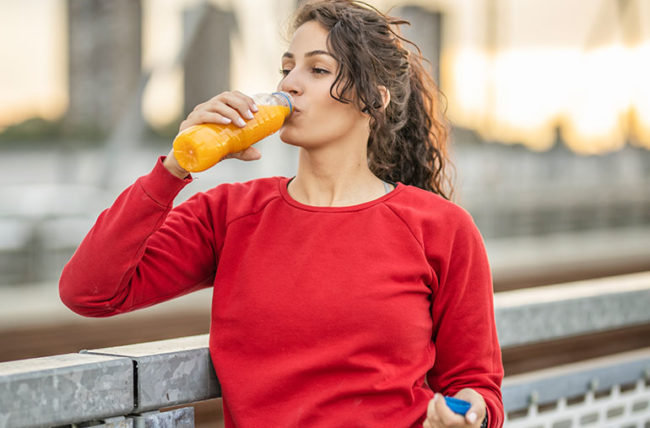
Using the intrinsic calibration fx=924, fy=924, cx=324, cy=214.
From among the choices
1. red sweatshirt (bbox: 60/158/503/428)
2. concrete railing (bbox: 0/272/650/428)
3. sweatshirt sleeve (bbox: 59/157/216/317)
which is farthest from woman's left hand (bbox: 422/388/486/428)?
sweatshirt sleeve (bbox: 59/157/216/317)

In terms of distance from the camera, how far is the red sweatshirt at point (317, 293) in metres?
1.46

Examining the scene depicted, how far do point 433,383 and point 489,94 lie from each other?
15.0 meters

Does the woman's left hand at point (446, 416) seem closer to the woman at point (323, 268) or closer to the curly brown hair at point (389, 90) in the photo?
the woman at point (323, 268)

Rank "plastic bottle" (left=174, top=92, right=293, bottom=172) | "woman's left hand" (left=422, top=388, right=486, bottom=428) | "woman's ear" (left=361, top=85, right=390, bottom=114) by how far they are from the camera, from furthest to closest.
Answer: "woman's ear" (left=361, top=85, right=390, bottom=114)
"plastic bottle" (left=174, top=92, right=293, bottom=172)
"woman's left hand" (left=422, top=388, right=486, bottom=428)

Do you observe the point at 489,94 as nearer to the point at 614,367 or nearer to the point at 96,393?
the point at 614,367

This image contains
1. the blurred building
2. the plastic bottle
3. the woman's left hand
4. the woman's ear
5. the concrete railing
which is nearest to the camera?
the concrete railing

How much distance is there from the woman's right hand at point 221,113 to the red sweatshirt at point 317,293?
0.03 meters

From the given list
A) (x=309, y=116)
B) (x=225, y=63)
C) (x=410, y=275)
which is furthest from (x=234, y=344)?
(x=225, y=63)

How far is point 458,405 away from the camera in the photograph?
4.49ft

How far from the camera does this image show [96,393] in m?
1.30

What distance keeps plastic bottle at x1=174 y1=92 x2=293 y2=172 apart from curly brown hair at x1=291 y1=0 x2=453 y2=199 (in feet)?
0.37

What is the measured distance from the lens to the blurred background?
9.70 metres

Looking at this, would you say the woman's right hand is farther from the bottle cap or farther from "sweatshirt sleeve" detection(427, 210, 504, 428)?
"sweatshirt sleeve" detection(427, 210, 504, 428)

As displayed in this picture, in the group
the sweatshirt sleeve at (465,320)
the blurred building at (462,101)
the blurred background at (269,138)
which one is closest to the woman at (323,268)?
the sweatshirt sleeve at (465,320)
